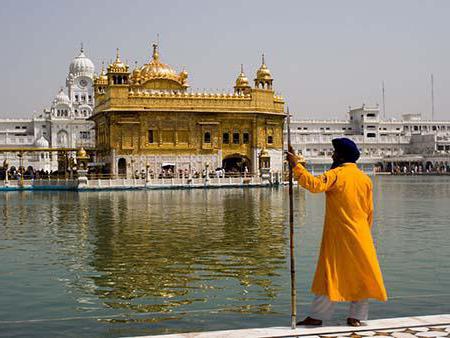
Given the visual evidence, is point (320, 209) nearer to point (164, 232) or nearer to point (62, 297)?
point (164, 232)

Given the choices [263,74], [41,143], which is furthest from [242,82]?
[41,143]

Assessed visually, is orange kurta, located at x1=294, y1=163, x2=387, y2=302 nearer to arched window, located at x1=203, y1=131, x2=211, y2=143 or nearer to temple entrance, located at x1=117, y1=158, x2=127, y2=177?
temple entrance, located at x1=117, y1=158, x2=127, y2=177

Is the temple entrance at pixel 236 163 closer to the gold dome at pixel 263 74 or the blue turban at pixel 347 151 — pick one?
the gold dome at pixel 263 74

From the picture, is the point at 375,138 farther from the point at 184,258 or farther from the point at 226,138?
the point at 184,258

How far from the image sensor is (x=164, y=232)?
53.3 ft

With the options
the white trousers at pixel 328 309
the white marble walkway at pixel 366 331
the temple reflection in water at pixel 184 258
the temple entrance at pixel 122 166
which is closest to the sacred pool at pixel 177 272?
the temple reflection in water at pixel 184 258

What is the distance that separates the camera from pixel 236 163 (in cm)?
5238

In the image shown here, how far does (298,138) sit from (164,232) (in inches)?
3211

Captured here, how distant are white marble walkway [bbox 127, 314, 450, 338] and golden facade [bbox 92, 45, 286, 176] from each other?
40.9 m

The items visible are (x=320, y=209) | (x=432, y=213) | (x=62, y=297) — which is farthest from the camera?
(x=320, y=209)

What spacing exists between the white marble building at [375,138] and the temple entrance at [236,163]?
41416mm

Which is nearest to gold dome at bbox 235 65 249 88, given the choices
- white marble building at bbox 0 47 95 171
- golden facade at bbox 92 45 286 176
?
golden facade at bbox 92 45 286 176

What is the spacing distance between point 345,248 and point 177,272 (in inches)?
182

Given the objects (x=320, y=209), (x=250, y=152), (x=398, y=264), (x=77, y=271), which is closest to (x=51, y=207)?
(x=320, y=209)
